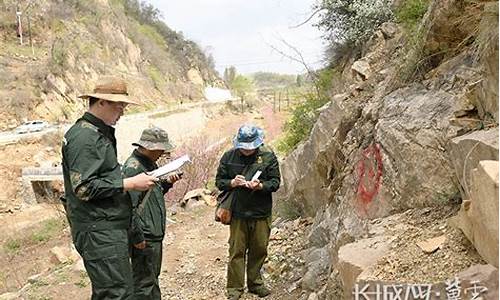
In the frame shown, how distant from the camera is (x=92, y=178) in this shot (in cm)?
306

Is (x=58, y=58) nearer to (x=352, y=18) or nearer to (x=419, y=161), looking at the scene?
(x=352, y=18)

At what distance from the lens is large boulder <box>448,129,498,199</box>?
8.63ft

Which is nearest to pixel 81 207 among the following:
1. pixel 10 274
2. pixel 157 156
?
pixel 157 156

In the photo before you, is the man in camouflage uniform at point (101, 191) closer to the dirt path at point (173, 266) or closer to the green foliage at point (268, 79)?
the dirt path at point (173, 266)

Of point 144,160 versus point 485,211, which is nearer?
point 485,211

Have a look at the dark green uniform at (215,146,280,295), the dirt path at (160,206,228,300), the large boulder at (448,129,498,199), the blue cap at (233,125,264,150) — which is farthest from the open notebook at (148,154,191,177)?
the dirt path at (160,206,228,300)

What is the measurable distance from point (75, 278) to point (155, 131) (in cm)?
344

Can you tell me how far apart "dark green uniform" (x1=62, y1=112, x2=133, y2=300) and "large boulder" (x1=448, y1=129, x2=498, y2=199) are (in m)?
1.89

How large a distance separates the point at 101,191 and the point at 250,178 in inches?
73.7

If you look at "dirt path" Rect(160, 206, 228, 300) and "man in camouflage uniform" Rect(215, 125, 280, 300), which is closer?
"man in camouflage uniform" Rect(215, 125, 280, 300)

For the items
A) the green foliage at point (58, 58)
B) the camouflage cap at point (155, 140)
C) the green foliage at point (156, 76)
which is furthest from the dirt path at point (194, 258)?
the green foliage at point (156, 76)

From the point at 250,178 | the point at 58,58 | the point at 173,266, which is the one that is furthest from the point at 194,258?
the point at 58,58

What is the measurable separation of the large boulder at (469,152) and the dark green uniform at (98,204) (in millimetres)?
1885

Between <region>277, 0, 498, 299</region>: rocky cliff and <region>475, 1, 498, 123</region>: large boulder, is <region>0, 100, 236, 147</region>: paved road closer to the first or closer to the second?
<region>277, 0, 498, 299</region>: rocky cliff
